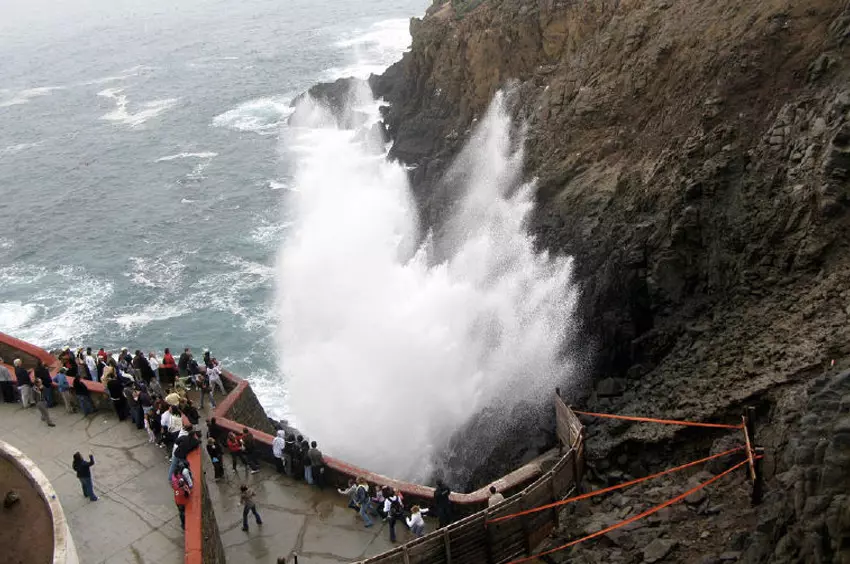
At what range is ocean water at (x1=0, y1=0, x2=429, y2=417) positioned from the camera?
1169 inches

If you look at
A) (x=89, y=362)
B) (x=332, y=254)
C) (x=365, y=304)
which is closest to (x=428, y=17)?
(x=332, y=254)

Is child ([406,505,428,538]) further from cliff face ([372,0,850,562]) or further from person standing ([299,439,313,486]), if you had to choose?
cliff face ([372,0,850,562])

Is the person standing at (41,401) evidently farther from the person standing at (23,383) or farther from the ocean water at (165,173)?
the ocean water at (165,173)

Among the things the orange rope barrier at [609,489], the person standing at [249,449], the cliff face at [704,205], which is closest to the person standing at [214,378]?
the person standing at [249,449]

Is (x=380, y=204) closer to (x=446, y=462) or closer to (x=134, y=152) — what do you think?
(x=446, y=462)

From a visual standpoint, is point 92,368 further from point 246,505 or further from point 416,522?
point 416,522

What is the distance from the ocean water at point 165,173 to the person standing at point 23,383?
876 centimetres

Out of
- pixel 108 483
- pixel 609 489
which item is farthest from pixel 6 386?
pixel 609 489

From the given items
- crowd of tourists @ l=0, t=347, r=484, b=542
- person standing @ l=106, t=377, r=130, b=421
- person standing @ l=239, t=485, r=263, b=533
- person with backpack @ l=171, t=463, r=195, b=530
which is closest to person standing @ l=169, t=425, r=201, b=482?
crowd of tourists @ l=0, t=347, r=484, b=542

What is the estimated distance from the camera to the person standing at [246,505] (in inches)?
507

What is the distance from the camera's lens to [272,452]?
14.6 metres

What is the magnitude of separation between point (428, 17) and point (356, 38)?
3049 cm

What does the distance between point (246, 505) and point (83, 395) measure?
3945 mm

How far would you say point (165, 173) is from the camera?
4322 centimetres
